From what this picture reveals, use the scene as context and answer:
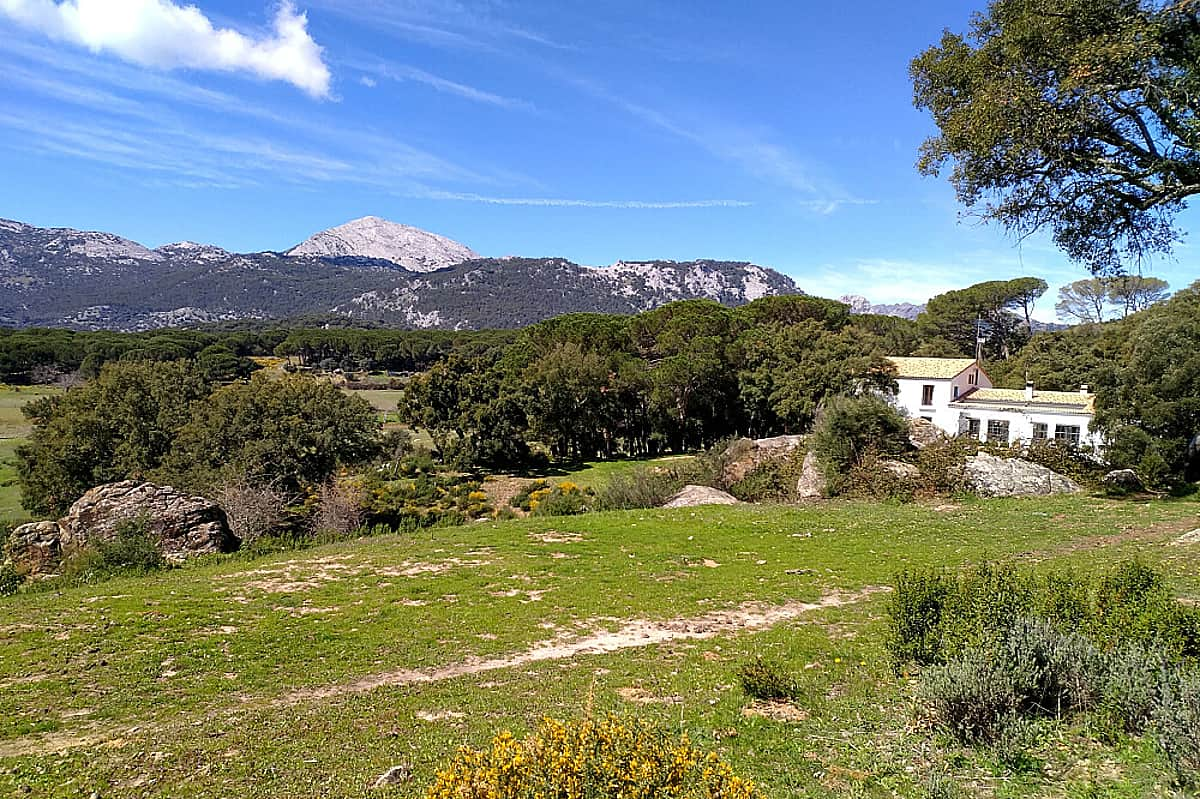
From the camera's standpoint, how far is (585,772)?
3.02 metres

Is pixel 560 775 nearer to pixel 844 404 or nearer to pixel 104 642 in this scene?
pixel 104 642

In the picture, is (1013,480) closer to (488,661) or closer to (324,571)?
(488,661)

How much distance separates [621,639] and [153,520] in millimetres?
15876

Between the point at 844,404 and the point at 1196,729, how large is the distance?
22.4 metres

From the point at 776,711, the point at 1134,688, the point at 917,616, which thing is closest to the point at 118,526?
the point at 776,711

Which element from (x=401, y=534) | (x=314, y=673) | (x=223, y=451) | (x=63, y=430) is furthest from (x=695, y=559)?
(x=63, y=430)

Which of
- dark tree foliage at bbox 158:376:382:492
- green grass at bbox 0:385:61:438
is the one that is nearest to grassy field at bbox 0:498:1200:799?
dark tree foliage at bbox 158:376:382:492

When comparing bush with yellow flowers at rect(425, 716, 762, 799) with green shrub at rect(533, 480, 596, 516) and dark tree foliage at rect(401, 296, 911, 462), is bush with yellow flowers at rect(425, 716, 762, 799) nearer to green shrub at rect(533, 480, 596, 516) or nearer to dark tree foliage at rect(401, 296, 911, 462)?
green shrub at rect(533, 480, 596, 516)

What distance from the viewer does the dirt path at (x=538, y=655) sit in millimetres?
6266

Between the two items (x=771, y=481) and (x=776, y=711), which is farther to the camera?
(x=771, y=481)

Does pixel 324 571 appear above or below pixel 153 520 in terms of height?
below

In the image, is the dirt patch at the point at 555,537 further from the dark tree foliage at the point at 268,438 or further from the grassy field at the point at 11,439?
the grassy field at the point at 11,439

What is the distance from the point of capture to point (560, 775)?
116 inches

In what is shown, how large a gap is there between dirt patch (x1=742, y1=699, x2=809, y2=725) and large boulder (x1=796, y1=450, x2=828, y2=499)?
18750mm
